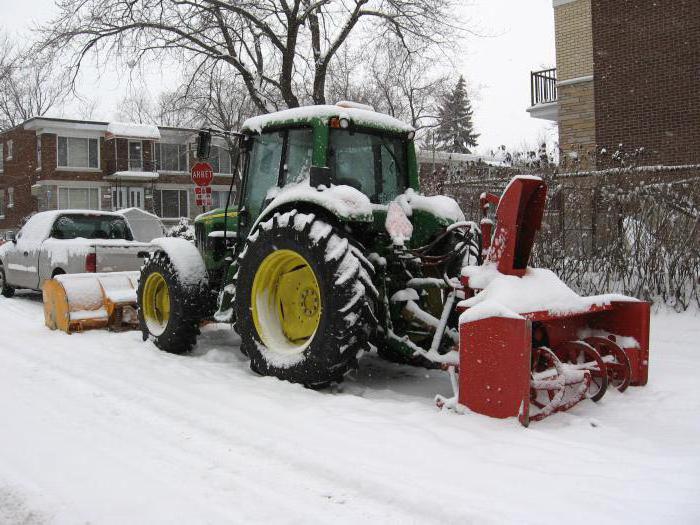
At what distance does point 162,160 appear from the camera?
38.8 meters

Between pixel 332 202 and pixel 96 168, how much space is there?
35234 mm

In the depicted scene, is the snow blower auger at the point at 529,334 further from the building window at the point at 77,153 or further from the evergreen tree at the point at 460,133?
the evergreen tree at the point at 460,133

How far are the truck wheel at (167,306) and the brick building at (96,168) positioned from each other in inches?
1109

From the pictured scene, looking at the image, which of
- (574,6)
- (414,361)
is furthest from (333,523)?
(574,6)

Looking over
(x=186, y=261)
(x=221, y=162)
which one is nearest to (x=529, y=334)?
(x=186, y=261)

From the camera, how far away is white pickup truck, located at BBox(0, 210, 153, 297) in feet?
31.6

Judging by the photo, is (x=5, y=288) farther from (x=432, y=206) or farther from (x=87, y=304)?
(x=432, y=206)

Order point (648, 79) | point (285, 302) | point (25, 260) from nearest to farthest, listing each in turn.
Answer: point (285, 302) → point (25, 260) → point (648, 79)

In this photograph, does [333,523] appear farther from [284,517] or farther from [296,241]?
[296,241]

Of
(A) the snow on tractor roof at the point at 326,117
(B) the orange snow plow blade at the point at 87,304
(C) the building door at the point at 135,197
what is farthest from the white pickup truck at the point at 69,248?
(C) the building door at the point at 135,197

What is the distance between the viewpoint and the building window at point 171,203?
38.6 m

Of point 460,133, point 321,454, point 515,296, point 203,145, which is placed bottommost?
point 321,454

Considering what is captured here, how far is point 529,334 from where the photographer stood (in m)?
3.82

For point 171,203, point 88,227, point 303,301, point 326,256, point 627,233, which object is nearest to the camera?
point 326,256
